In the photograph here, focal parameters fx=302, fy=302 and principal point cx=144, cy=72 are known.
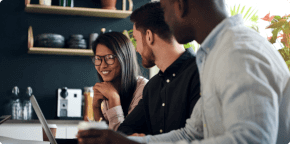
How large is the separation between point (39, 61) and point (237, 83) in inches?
143

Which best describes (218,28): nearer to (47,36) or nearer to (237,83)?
(237,83)

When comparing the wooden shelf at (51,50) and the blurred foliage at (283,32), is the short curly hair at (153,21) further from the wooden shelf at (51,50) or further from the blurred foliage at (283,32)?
the wooden shelf at (51,50)

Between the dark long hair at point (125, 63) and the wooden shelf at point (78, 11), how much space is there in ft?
5.48

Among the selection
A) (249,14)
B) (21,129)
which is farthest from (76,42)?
(249,14)

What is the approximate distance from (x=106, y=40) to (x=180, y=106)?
106 centimetres

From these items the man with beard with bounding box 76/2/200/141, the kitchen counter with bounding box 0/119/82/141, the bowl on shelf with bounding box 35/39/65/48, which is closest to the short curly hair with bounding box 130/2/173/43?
the man with beard with bounding box 76/2/200/141

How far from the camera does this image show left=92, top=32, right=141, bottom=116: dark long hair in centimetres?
218

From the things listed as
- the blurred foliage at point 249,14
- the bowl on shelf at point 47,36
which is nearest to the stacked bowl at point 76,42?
the bowl on shelf at point 47,36

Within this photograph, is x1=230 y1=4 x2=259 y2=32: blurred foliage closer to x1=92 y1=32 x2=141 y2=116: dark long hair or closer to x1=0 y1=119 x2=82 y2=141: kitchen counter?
x1=92 y1=32 x2=141 y2=116: dark long hair

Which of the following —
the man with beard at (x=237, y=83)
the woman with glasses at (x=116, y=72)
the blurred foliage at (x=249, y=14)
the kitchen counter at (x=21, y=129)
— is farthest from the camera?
the kitchen counter at (x=21, y=129)

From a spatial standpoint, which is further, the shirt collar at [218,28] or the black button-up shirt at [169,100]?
the black button-up shirt at [169,100]

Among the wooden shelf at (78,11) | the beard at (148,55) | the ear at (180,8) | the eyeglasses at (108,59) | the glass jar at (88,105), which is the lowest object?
the glass jar at (88,105)

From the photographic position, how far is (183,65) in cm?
148

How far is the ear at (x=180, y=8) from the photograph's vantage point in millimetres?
943
